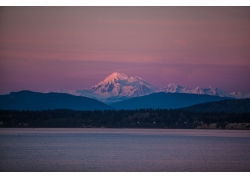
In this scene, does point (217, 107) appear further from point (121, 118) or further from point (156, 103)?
point (121, 118)

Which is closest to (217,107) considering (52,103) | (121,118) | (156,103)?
(156,103)

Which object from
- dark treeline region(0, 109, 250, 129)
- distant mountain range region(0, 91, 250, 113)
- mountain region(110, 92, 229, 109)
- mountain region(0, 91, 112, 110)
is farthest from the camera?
dark treeline region(0, 109, 250, 129)

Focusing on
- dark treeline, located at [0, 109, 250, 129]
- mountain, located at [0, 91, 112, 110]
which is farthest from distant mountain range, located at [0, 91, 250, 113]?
dark treeline, located at [0, 109, 250, 129]

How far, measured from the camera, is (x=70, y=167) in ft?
53.6


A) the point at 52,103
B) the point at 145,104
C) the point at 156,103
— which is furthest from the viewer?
the point at 145,104

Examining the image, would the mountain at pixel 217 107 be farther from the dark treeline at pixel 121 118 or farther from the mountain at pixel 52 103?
the mountain at pixel 52 103

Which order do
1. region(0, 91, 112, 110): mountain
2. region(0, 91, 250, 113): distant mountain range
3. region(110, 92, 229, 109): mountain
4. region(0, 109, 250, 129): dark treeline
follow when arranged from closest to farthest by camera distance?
region(0, 91, 112, 110): mountain → region(0, 91, 250, 113): distant mountain range → region(110, 92, 229, 109): mountain → region(0, 109, 250, 129): dark treeline

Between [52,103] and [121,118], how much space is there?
24.1 feet

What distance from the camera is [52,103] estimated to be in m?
35.6

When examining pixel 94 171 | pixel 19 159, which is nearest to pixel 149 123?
pixel 19 159

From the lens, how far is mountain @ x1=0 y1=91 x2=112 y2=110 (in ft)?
102

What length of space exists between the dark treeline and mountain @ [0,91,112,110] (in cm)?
73

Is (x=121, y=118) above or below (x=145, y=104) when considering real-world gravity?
below

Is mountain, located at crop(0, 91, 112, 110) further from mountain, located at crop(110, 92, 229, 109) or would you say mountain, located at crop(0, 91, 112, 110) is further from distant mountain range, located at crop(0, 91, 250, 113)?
mountain, located at crop(110, 92, 229, 109)
